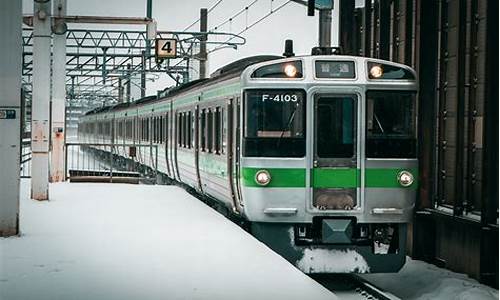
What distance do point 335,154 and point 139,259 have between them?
8.78 feet

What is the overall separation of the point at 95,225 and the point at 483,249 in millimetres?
5254

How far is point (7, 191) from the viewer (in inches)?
399

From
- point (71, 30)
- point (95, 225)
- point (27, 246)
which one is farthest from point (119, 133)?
point (27, 246)

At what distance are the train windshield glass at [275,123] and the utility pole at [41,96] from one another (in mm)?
6285

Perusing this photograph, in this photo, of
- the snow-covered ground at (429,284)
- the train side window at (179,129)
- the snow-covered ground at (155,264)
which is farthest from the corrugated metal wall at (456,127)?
the train side window at (179,129)

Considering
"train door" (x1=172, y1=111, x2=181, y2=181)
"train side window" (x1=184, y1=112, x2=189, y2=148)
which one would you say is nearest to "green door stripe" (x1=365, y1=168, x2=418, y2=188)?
"train side window" (x1=184, y1=112, x2=189, y2=148)

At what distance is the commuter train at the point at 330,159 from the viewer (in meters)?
9.73

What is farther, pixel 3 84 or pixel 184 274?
pixel 3 84

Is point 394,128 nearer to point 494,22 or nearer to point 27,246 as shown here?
point 494,22

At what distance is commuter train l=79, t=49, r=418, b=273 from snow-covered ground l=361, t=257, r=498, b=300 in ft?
1.77

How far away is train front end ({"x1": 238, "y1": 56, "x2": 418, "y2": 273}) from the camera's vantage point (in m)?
9.78

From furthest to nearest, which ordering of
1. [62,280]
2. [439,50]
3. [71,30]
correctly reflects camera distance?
[71,30] → [439,50] → [62,280]

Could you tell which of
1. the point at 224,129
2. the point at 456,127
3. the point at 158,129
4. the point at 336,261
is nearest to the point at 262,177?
the point at 336,261

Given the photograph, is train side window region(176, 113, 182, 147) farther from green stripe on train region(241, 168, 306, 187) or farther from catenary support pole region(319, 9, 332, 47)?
green stripe on train region(241, 168, 306, 187)
